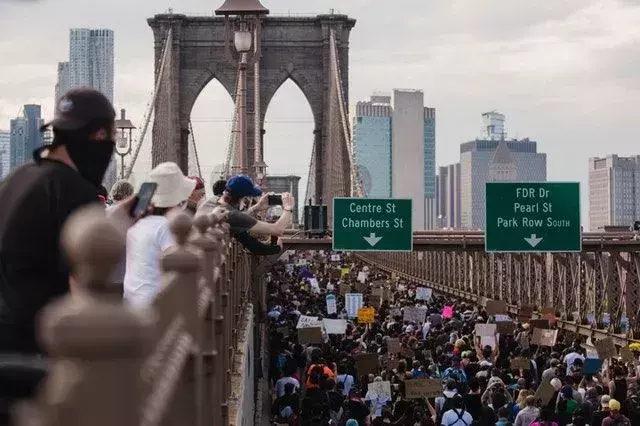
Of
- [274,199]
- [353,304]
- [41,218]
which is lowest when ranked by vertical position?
[353,304]

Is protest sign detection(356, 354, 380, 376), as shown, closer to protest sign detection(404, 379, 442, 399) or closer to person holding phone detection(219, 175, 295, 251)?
protest sign detection(404, 379, 442, 399)

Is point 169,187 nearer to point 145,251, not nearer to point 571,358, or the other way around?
point 145,251

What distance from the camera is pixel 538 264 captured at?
38688mm

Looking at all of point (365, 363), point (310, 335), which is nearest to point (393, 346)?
point (310, 335)

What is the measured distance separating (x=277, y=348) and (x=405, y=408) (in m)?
6.64

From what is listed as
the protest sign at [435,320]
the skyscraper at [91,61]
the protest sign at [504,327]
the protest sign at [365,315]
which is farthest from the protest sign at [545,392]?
the skyscraper at [91,61]

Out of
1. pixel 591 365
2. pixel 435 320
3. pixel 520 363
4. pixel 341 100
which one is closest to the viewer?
pixel 591 365

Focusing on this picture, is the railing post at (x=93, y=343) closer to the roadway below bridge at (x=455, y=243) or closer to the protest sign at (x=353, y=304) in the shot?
the roadway below bridge at (x=455, y=243)

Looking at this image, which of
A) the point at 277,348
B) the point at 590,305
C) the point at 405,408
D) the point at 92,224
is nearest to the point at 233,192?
the point at 405,408

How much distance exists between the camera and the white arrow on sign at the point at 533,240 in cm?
2189

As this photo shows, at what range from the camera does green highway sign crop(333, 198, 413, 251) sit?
2262cm

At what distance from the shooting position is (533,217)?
2186 centimetres

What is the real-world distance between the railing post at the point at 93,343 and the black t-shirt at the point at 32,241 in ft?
4.68

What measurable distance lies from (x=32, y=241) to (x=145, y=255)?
1.85 m
